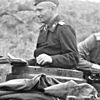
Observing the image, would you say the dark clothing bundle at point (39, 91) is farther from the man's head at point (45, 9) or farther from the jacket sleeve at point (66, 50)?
the man's head at point (45, 9)

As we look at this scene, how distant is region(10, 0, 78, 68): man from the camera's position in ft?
13.3

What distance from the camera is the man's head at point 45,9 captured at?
14.0 ft

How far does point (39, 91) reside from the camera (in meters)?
3.47

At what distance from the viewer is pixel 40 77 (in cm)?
351

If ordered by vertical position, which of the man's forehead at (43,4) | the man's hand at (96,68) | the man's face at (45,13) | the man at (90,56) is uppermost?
the man's forehead at (43,4)

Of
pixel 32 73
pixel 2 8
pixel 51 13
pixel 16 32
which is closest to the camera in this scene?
pixel 32 73

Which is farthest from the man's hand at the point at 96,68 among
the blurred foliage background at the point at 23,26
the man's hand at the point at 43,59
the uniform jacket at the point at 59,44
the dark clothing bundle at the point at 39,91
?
the blurred foliage background at the point at 23,26

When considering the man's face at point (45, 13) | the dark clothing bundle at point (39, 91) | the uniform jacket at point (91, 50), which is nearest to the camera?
the dark clothing bundle at point (39, 91)

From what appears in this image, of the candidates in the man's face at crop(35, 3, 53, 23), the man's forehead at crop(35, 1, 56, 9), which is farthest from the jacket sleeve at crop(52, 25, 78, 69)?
the man's forehead at crop(35, 1, 56, 9)

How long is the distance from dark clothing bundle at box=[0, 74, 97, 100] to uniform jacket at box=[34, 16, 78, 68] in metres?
0.64

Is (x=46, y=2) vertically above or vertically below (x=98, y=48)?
above

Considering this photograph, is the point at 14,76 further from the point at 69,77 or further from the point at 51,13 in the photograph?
the point at 51,13

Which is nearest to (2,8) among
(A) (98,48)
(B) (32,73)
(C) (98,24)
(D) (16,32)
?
(D) (16,32)

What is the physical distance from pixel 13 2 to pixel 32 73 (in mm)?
12341
